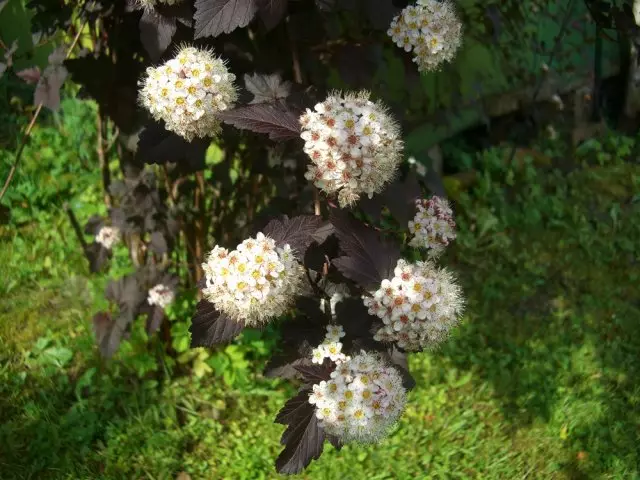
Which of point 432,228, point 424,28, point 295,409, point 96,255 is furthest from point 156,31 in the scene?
point 96,255

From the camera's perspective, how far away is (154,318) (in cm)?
246

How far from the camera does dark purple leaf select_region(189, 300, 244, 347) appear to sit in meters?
1.48

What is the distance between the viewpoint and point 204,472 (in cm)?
237

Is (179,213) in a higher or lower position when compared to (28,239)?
higher

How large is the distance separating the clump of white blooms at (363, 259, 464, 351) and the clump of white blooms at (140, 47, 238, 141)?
20.4 inches

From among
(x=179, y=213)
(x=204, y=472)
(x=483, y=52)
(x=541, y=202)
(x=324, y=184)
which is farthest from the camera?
(x=483, y=52)

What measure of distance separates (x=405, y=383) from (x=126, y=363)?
4.79 feet

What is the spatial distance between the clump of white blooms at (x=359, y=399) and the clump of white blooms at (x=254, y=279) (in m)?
0.19

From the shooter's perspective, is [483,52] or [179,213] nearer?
[179,213]

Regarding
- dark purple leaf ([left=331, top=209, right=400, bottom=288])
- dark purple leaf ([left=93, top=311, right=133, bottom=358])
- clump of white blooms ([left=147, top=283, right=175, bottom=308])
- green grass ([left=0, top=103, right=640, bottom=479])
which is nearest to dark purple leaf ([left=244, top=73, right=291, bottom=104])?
dark purple leaf ([left=331, top=209, right=400, bottom=288])

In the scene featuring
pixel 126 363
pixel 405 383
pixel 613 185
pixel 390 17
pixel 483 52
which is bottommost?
pixel 613 185

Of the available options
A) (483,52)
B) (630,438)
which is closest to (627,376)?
(630,438)

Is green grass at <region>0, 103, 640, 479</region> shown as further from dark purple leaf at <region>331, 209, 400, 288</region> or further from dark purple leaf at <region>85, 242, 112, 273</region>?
dark purple leaf at <region>331, 209, 400, 288</region>

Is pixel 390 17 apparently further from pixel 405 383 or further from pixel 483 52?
pixel 483 52
